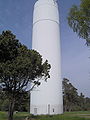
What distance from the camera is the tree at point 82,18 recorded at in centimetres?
1179

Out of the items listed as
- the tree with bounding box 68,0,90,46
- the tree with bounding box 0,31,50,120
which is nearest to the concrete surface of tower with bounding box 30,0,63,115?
the tree with bounding box 0,31,50,120

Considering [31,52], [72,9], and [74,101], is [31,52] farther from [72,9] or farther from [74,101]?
[74,101]

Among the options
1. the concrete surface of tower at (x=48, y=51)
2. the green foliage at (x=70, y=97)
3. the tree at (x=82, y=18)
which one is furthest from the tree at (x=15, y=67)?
the green foliage at (x=70, y=97)

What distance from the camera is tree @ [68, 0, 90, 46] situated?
11.8m

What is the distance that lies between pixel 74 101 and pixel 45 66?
49.0 meters

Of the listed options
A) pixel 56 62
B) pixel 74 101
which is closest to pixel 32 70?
pixel 56 62

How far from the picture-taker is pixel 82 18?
11883 mm

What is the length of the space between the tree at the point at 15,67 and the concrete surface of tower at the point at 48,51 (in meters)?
17.1

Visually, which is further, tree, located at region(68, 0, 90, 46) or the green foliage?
the green foliage

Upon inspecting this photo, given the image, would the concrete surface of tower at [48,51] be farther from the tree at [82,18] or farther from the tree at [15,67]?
the tree at [82,18]

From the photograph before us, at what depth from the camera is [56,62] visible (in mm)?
38406

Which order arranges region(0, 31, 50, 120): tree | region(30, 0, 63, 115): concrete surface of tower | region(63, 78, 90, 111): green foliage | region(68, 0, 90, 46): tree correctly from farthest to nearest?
1. region(63, 78, 90, 111): green foliage
2. region(30, 0, 63, 115): concrete surface of tower
3. region(0, 31, 50, 120): tree
4. region(68, 0, 90, 46): tree

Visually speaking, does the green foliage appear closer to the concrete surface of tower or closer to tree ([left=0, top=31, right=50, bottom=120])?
the concrete surface of tower

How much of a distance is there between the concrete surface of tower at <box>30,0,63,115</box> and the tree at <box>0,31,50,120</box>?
17.1m
